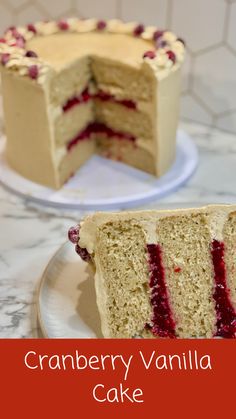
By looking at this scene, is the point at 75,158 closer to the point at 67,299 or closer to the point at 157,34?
the point at 157,34

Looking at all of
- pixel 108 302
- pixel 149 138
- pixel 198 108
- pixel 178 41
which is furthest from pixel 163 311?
pixel 198 108

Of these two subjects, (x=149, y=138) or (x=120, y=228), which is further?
(x=149, y=138)

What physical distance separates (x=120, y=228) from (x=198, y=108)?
1033mm

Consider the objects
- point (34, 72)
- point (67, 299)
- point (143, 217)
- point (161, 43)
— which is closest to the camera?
point (143, 217)

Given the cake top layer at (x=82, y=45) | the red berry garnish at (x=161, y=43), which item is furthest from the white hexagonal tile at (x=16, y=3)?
the red berry garnish at (x=161, y=43)

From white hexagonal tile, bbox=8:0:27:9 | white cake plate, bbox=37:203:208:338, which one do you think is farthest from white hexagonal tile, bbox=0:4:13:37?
white cake plate, bbox=37:203:208:338

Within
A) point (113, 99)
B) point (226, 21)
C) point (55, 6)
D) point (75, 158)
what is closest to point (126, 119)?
point (113, 99)

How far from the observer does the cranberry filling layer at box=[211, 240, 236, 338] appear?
4.47ft

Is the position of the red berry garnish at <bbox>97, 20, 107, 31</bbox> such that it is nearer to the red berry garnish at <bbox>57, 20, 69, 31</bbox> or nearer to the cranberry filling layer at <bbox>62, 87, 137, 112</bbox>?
the red berry garnish at <bbox>57, 20, 69, 31</bbox>

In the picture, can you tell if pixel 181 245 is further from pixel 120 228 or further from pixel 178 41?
pixel 178 41

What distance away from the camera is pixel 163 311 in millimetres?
1392

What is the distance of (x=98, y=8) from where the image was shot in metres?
2.22

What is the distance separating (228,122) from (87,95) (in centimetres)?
50

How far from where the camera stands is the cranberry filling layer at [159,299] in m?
1.35
